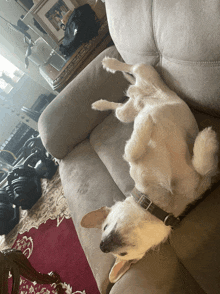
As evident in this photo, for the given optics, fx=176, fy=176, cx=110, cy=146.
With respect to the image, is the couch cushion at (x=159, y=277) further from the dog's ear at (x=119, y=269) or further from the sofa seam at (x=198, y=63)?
the sofa seam at (x=198, y=63)

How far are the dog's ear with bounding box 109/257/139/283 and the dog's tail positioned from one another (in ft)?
1.68

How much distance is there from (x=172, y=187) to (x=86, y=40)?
1.80 m

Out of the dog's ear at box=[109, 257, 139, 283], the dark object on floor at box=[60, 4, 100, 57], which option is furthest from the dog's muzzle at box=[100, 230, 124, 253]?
the dark object on floor at box=[60, 4, 100, 57]

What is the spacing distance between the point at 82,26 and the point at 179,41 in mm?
1462

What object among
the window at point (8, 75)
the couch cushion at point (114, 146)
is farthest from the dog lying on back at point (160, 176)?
the window at point (8, 75)

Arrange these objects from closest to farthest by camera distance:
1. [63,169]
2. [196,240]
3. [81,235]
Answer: [196,240] → [81,235] → [63,169]

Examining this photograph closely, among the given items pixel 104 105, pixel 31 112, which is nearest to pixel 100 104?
pixel 104 105

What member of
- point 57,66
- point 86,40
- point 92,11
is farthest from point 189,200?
point 57,66

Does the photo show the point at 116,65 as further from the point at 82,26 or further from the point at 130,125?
the point at 82,26

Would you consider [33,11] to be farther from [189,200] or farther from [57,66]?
[189,200]

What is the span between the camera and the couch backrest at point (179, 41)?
24.6 inches

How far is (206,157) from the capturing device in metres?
0.75

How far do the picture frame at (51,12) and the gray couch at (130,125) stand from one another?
1.08 m

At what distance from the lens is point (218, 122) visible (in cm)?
84
